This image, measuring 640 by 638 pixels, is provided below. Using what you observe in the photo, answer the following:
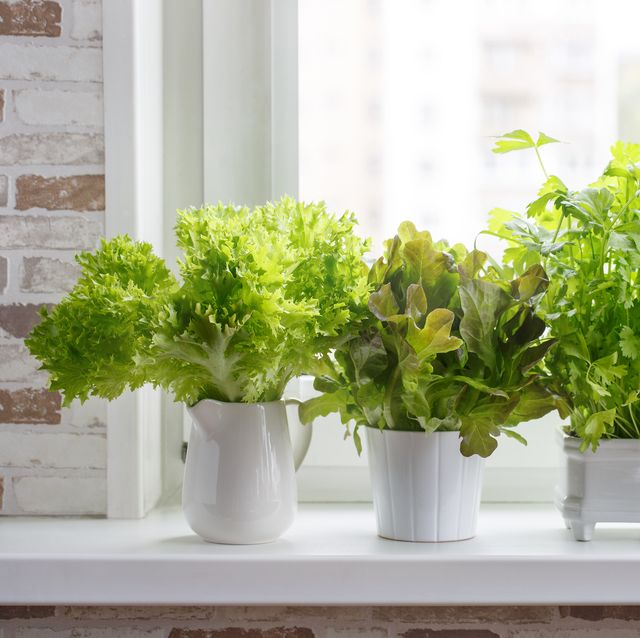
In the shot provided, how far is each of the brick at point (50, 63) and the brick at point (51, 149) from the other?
7 cm

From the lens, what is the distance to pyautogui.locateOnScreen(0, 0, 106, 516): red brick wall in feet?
3.68

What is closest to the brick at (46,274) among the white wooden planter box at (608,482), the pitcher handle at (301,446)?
the pitcher handle at (301,446)

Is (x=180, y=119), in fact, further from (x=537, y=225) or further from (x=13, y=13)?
(x=537, y=225)

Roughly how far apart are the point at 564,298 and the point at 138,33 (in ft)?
2.09

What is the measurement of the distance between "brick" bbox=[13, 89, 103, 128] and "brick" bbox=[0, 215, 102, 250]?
4.9 inches

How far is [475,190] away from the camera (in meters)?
1.35

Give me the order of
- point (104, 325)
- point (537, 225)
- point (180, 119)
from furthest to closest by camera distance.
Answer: point (180, 119) < point (537, 225) < point (104, 325)

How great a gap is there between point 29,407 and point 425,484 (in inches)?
20.6

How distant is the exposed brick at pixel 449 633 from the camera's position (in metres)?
1.07

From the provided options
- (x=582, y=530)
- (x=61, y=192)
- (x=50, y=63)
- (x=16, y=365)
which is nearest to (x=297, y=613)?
(x=582, y=530)

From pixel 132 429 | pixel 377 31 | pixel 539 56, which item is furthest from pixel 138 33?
pixel 539 56

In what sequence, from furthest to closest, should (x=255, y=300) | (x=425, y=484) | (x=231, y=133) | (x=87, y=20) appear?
(x=231, y=133)
(x=87, y=20)
(x=425, y=484)
(x=255, y=300)

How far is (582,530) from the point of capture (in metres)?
1.04

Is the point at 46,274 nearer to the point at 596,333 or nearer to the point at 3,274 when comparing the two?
the point at 3,274
